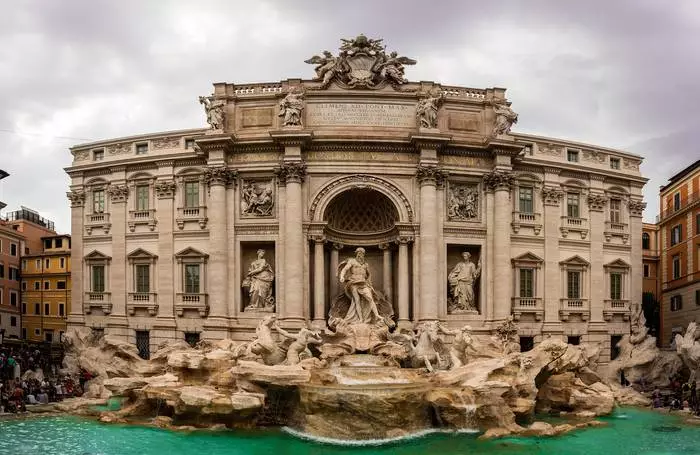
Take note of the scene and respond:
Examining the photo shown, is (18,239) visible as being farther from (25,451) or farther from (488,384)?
(488,384)

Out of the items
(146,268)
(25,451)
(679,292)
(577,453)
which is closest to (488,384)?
(577,453)

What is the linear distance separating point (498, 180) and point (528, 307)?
271 inches

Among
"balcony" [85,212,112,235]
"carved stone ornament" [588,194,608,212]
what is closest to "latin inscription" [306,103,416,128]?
"carved stone ornament" [588,194,608,212]

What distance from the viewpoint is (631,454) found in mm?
18656

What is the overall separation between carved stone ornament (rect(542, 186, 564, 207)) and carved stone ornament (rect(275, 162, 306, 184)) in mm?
13002

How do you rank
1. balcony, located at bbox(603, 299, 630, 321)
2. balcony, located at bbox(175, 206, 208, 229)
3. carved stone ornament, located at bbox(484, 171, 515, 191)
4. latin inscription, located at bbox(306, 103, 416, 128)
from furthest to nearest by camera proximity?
balcony, located at bbox(603, 299, 630, 321) → balcony, located at bbox(175, 206, 208, 229) → carved stone ornament, located at bbox(484, 171, 515, 191) → latin inscription, located at bbox(306, 103, 416, 128)

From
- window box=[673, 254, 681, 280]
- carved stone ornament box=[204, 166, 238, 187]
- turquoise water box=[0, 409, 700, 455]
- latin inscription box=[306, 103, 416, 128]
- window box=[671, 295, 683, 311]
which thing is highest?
latin inscription box=[306, 103, 416, 128]

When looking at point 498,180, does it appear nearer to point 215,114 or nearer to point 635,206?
point 635,206

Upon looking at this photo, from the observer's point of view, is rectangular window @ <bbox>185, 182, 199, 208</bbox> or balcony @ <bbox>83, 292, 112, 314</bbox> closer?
rectangular window @ <bbox>185, 182, 199, 208</bbox>

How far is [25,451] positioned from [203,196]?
1567 centimetres

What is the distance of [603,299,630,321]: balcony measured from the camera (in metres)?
33.2

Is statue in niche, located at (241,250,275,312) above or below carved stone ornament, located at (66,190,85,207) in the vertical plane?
below

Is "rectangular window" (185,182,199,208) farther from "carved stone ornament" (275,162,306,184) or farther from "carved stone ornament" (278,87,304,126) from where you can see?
"carved stone ornament" (278,87,304,126)

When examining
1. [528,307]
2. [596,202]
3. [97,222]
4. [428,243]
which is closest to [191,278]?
[97,222]
